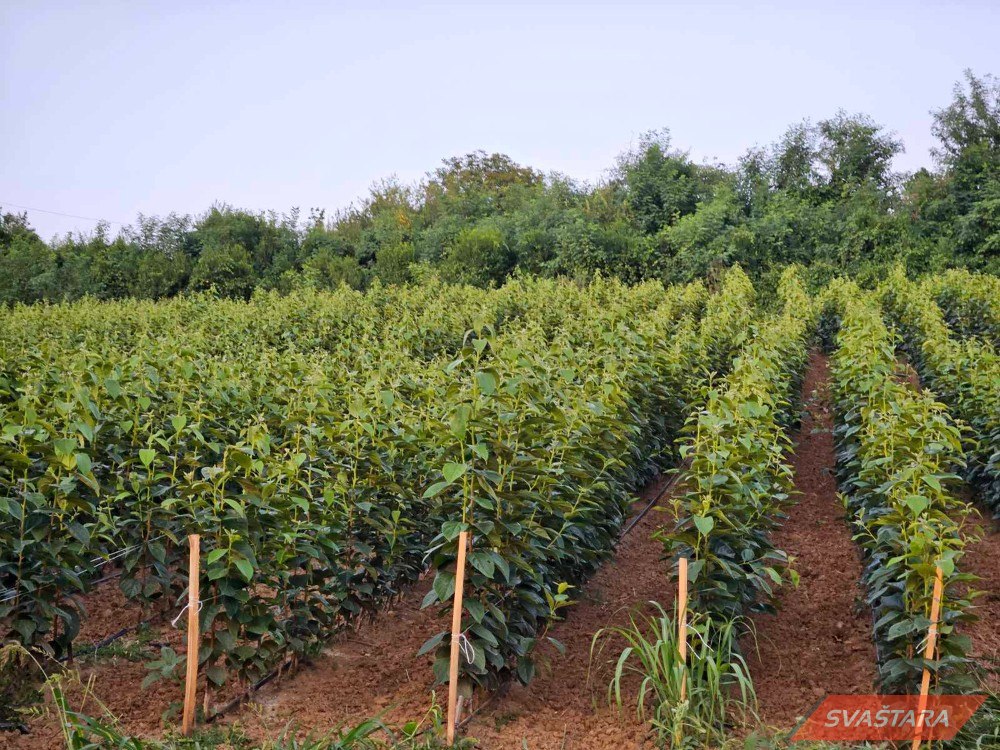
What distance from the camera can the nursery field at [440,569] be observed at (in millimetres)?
4332

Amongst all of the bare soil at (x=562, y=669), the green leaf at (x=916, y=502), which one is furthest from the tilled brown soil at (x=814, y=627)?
the green leaf at (x=916, y=502)

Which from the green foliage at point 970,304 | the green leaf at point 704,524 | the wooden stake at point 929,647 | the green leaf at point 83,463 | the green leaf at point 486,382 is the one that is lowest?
the wooden stake at point 929,647

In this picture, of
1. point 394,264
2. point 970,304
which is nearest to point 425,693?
point 970,304

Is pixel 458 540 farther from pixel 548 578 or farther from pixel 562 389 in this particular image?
pixel 562 389

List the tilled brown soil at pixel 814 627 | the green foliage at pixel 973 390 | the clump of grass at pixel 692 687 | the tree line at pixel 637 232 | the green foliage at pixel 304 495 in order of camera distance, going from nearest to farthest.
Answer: the clump of grass at pixel 692 687, the green foliage at pixel 304 495, the tilled brown soil at pixel 814 627, the green foliage at pixel 973 390, the tree line at pixel 637 232

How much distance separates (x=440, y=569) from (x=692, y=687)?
136 cm

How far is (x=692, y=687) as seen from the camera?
443cm

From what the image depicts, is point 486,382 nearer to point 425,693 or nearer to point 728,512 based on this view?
point 728,512

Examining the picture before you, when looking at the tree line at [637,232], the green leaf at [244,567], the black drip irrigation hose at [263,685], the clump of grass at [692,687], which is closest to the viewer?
the green leaf at [244,567]

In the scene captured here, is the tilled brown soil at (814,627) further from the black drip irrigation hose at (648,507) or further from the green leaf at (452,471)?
the green leaf at (452,471)

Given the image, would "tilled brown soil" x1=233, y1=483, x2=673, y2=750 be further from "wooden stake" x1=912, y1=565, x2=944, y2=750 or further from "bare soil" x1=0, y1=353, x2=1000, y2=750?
"wooden stake" x1=912, y1=565, x2=944, y2=750

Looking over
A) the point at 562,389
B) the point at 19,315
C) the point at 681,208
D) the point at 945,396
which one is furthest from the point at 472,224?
the point at 562,389

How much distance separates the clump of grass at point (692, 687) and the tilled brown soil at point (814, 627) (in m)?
0.32

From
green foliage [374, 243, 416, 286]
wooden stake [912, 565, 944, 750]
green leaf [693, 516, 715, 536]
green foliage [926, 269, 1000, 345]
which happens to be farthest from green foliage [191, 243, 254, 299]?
wooden stake [912, 565, 944, 750]
